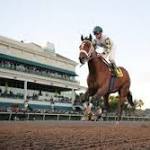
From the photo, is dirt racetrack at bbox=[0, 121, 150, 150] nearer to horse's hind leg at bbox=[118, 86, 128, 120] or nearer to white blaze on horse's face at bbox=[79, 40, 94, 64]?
white blaze on horse's face at bbox=[79, 40, 94, 64]

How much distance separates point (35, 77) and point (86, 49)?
45.3 meters

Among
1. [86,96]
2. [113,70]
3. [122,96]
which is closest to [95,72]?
[86,96]

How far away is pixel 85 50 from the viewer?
37.2 ft

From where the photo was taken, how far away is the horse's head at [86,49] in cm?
1117

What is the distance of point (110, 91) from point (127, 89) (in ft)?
5.52

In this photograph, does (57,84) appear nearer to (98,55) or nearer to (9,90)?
(9,90)

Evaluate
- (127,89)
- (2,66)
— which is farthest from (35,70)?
(127,89)

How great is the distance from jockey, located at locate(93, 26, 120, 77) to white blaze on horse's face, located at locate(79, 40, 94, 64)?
1.69 ft

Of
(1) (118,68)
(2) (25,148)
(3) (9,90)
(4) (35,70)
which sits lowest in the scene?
(2) (25,148)

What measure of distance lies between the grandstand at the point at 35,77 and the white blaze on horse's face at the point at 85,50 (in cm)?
3334

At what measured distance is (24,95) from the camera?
52.8 m

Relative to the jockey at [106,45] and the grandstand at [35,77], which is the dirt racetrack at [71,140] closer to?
the jockey at [106,45]

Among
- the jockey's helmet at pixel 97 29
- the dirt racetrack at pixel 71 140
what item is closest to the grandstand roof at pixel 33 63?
the jockey's helmet at pixel 97 29

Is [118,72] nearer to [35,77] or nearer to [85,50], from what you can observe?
[85,50]
